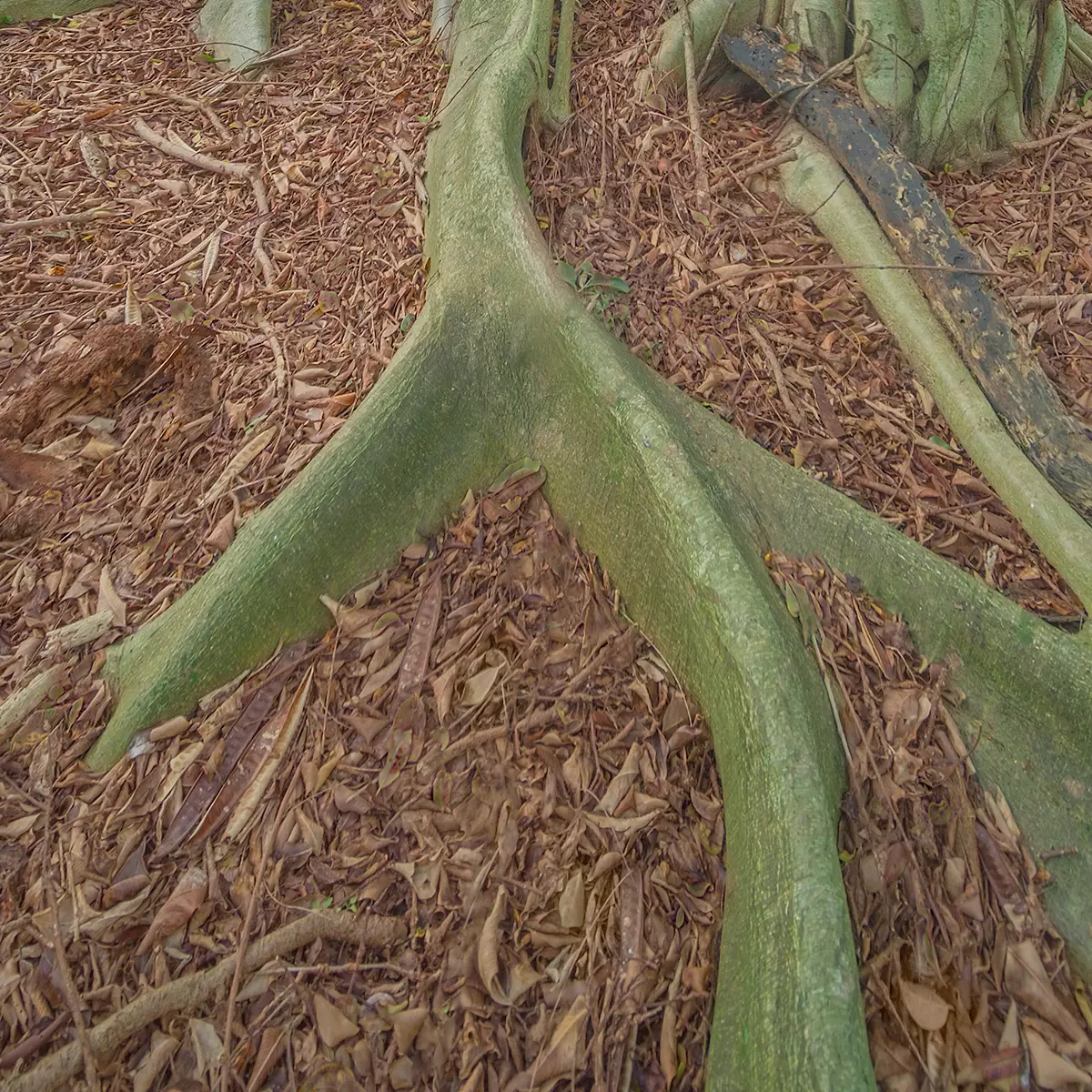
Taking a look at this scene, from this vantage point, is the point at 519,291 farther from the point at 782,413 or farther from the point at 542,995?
the point at 542,995

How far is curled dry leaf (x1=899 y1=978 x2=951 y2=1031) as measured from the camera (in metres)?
1.72

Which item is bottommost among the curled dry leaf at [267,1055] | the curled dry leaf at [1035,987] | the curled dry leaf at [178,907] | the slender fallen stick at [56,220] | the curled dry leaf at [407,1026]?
the curled dry leaf at [1035,987]

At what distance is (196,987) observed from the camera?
6.30 ft

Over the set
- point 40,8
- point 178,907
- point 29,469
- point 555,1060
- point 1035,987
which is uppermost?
point 40,8

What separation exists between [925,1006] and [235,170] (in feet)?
13.5

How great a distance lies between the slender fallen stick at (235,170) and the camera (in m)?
3.30

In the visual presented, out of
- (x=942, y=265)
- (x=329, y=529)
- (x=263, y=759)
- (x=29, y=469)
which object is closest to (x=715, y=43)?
(x=942, y=265)

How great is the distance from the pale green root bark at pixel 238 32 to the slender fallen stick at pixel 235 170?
0.66m

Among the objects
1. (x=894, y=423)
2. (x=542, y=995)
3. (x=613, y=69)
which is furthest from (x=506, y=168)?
(x=542, y=995)

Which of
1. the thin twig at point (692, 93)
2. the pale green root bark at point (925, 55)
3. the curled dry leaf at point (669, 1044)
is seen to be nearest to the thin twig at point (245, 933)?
the curled dry leaf at point (669, 1044)

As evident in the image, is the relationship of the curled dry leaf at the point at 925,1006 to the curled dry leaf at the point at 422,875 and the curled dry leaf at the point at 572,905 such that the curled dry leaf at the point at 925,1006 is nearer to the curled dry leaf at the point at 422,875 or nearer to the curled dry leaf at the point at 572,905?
the curled dry leaf at the point at 572,905

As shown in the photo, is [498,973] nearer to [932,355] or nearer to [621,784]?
[621,784]

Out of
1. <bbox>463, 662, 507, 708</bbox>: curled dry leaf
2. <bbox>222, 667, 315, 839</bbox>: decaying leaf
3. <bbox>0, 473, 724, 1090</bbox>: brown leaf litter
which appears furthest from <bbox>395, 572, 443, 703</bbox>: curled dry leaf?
<bbox>222, 667, 315, 839</bbox>: decaying leaf

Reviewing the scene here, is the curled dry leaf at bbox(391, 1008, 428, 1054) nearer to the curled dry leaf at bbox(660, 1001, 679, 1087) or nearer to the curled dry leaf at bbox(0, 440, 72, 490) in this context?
the curled dry leaf at bbox(660, 1001, 679, 1087)
